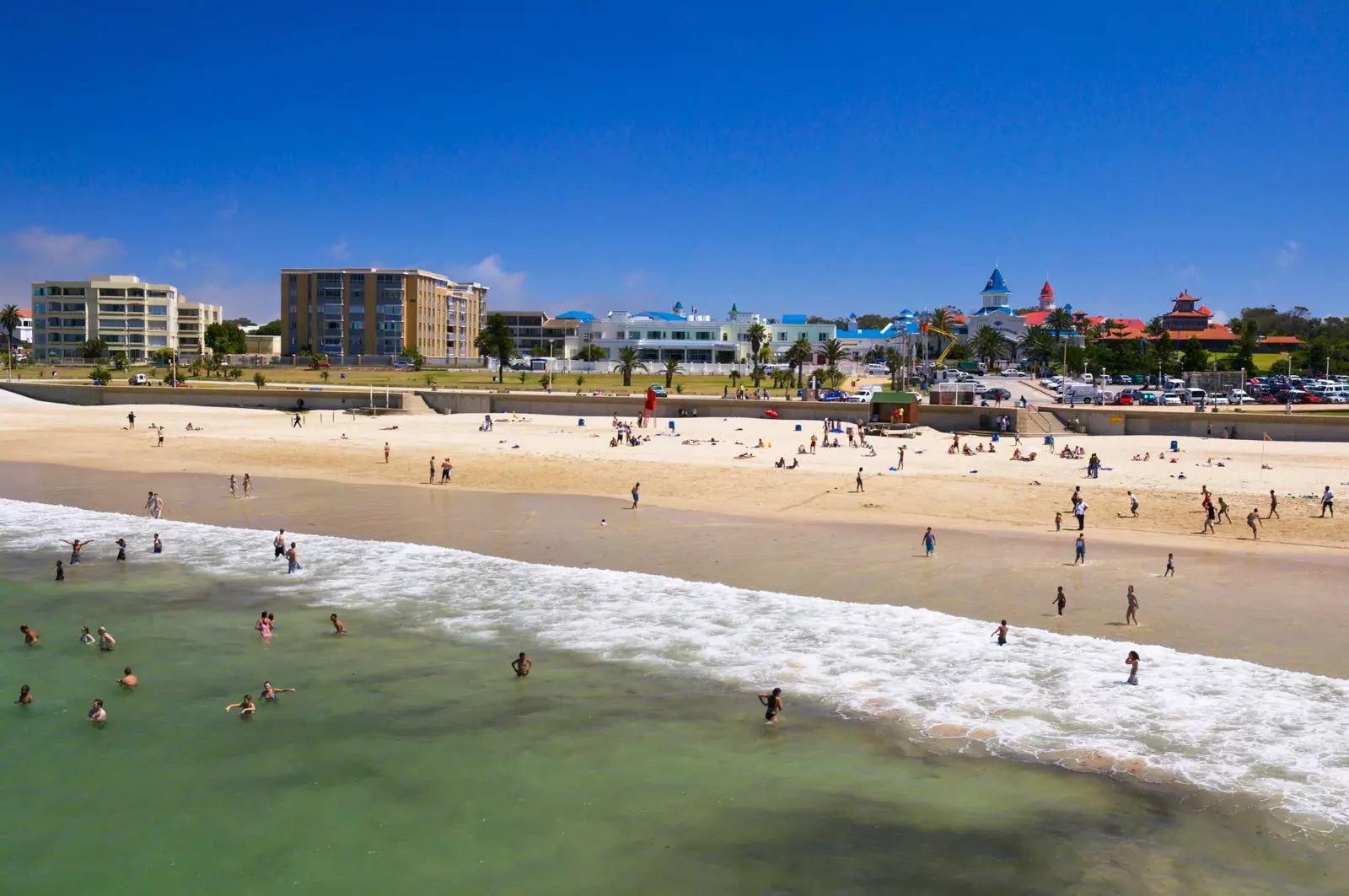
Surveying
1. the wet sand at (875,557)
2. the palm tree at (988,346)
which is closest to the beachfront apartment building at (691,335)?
the palm tree at (988,346)

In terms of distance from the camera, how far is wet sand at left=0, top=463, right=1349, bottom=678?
19.6 metres

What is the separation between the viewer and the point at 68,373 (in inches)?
3691

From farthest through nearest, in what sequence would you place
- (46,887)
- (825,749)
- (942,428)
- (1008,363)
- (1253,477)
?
(1008,363) → (942,428) → (1253,477) → (825,749) → (46,887)

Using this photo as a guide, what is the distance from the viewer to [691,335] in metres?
128

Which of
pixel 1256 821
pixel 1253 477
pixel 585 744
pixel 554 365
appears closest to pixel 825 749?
pixel 585 744

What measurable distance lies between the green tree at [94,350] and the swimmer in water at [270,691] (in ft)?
392

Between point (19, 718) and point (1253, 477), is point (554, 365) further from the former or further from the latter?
point (19, 718)

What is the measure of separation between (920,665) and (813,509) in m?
14.5

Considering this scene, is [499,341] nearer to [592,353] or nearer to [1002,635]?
[592,353]

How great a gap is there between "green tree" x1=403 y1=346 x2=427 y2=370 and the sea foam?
288 feet

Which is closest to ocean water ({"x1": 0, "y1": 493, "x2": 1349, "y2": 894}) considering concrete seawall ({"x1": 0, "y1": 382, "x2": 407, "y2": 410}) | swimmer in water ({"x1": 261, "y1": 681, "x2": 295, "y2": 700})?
swimmer in water ({"x1": 261, "y1": 681, "x2": 295, "y2": 700})

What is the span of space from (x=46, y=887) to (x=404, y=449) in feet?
120

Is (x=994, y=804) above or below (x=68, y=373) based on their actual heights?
below

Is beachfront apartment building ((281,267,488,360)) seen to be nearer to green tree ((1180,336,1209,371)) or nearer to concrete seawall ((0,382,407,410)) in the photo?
concrete seawall ((0,382,407,410))
